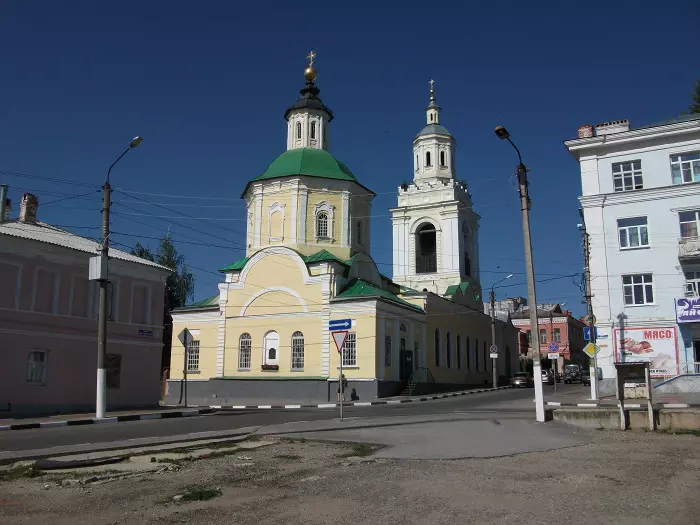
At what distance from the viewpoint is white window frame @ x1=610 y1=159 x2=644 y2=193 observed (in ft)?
99.9

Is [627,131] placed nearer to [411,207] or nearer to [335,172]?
[335,172]

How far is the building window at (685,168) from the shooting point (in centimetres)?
2942

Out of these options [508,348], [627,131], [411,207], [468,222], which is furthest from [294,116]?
[508,348]

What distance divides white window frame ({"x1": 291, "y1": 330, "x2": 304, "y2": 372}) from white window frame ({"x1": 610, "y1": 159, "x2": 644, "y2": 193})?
18255 millimetres

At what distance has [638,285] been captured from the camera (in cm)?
2953

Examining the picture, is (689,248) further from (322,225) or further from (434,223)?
(434,223)

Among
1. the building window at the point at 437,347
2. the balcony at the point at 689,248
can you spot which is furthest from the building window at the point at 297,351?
the balcony at the point at 689,248

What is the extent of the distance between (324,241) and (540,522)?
33.1 meters

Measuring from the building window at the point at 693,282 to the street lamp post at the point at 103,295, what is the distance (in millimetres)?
23981

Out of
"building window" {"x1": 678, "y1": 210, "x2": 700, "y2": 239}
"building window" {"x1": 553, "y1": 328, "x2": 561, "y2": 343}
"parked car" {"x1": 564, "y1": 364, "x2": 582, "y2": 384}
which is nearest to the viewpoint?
"building window" {"x1": 678, "y1": 210, "x2": 700, "y2": 239}

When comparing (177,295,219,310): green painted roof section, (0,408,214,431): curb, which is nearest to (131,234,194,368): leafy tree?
(177,295,219,310): green painted roof section

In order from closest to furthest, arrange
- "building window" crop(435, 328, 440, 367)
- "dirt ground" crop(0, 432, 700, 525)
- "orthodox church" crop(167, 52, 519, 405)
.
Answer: "dirt ground" crop(0, 432, 700, 525), "orthodox church" crop(167, 52, 519, 405), "building window" crop(435, 328, 440, 367)

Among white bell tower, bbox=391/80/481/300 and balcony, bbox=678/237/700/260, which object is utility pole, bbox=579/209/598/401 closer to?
balcony, bbox=678/237/700/260

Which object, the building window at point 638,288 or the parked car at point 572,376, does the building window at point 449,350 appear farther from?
the parked car at point 572,376
